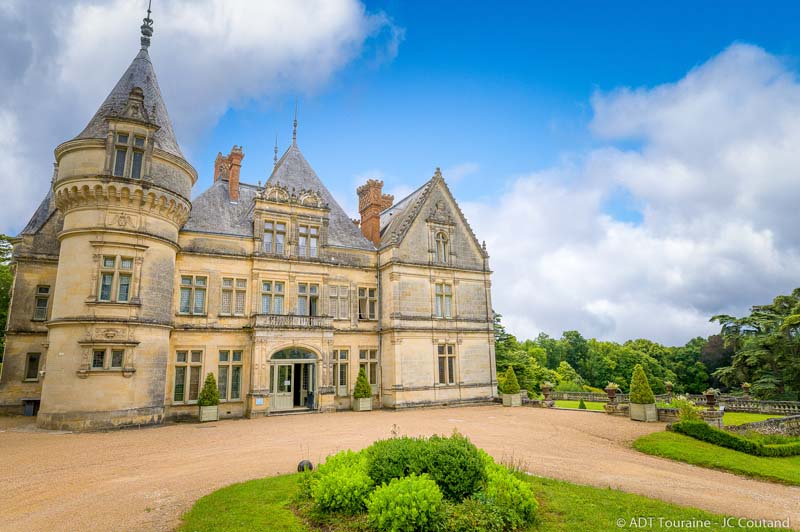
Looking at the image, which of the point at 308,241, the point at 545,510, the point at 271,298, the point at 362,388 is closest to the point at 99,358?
the point at 271,298

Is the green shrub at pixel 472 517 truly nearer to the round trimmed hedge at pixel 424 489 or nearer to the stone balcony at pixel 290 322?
the round trimmed hedge at pixel 424 489

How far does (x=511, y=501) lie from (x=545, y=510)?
1152 mm

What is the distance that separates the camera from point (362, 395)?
26.9 metres

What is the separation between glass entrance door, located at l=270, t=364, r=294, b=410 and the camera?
24875 mm

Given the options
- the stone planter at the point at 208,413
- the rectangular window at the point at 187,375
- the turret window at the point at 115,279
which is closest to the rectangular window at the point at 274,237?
the rectangular window at the point at 187,375

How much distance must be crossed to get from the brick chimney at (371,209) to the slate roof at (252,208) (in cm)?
131

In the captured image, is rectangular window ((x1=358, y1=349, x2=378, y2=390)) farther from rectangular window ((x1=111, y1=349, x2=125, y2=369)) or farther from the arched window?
rectangular window ((x1=111, y1=349, x2=125, y2=369))

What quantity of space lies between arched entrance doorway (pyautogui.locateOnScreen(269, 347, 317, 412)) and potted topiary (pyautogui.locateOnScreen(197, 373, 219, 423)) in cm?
320

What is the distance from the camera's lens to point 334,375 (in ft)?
90.1

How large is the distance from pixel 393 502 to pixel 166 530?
412 centimetres

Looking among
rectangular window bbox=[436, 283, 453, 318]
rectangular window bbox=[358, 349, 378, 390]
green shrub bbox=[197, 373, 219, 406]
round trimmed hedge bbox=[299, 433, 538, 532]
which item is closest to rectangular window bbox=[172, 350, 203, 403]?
green shrub bbox=[197, 373, 219, 406]

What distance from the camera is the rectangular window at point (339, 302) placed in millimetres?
28531
